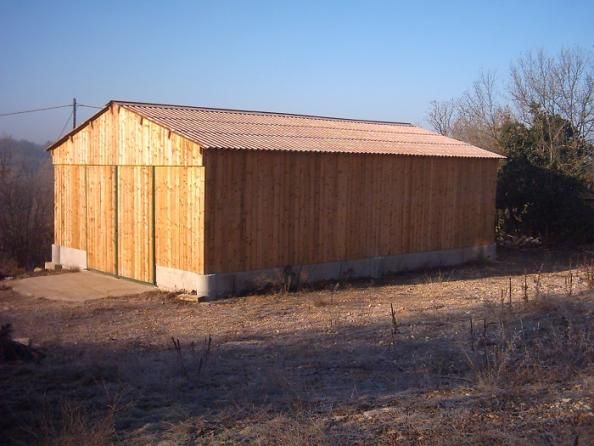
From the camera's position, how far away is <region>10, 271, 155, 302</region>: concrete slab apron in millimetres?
15234

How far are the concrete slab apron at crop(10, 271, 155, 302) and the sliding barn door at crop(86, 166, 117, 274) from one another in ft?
1.20

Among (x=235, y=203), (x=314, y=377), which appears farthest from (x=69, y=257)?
(x=314, y=377)

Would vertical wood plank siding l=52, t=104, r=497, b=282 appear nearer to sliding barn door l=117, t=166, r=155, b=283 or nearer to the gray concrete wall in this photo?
sliding barn door l=117, t=166, r=155, b=283

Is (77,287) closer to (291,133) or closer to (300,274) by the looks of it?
(300,274)

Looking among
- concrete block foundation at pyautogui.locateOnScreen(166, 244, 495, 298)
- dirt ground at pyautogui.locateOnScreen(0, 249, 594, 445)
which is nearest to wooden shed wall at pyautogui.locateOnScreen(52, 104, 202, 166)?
concrete block foundation at pyautogui.locateOnScreen(166, 244, 495, 298)

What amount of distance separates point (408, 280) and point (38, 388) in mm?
11316

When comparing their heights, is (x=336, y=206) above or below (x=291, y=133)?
below

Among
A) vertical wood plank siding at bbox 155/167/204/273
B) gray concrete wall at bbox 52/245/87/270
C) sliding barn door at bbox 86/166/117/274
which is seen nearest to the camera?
vertical wood plank siding at bbox 155/167/204/273

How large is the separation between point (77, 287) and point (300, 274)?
490 centimetres

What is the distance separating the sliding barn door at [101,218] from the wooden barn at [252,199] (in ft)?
0.13

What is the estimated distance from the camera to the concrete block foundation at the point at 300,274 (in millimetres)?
14611

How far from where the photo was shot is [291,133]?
1753 cm

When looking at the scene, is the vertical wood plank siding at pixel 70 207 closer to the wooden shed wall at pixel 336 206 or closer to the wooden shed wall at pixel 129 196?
the wooden shed wall at pixel 129 196

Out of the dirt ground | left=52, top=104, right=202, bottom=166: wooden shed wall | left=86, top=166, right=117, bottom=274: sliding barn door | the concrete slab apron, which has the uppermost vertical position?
left=52, top=104, right=202, bottom=166: wooden shed wall
